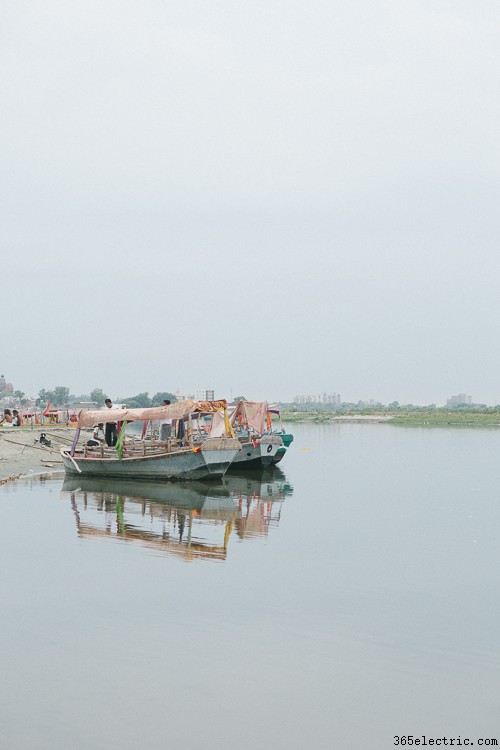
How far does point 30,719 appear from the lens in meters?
8.62

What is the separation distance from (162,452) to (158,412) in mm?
1744

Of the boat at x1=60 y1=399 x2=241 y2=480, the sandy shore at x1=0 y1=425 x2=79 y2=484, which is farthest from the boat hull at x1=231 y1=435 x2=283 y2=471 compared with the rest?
the sandy shore at x1=0 y1=425 x2=79 y2=484

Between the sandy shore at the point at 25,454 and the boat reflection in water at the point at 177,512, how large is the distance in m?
2.97

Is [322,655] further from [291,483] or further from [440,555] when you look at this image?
[291,483]

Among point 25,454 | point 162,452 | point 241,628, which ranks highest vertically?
point 162,452

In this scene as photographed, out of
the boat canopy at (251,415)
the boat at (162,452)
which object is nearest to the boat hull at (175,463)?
the boat at (162,452)

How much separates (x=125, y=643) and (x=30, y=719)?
8.73 feet

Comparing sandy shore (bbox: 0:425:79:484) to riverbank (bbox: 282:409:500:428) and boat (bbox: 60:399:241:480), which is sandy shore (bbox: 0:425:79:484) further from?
riverbank (bbox: 282:409:500:428)

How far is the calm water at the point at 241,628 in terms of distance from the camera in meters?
8.73

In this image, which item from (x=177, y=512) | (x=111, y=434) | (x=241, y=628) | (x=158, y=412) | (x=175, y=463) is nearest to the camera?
(x=241, y=628)

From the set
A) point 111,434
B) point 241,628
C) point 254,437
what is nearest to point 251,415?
point 254,437

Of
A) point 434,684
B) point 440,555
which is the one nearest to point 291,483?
point 440,555

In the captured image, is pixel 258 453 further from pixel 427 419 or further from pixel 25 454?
pixel 427 419

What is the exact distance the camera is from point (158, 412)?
1185 inches
